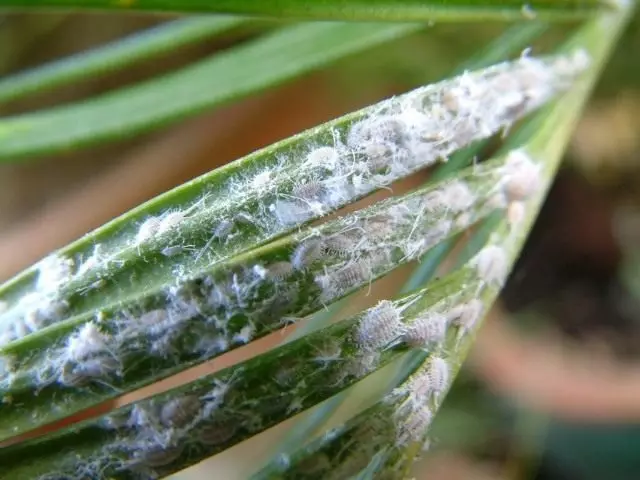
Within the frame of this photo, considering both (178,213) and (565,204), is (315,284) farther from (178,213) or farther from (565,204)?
(565,204)

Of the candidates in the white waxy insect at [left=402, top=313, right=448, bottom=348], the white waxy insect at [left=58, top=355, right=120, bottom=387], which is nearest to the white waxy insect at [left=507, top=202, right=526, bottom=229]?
the white waxy insect at [left=402, top=313, right=448, bottom=348]

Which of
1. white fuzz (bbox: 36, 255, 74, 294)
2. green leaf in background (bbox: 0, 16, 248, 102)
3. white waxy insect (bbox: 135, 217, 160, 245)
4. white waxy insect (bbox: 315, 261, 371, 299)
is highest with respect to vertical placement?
green leaf in background (bbox: 0, 16, 248, 102)

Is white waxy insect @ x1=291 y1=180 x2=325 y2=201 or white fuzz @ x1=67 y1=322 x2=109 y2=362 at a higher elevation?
→ white waxy insect @ x1=291 y1=180 x2=325 y2=201

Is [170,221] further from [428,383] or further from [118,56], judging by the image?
[118,56]

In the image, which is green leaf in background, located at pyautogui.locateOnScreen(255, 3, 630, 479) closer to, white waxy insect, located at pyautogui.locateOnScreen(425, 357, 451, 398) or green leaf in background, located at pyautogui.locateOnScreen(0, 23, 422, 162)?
white waxy insect, located at pyautogui.locateOnScreen(425, 357, 451, 398)

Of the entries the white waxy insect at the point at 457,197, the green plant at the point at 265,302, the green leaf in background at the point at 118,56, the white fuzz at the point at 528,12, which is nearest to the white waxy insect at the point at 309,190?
the green plant at the point at 265,302

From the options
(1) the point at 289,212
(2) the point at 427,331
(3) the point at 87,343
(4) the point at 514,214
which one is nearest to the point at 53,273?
(3) the point at 87,343

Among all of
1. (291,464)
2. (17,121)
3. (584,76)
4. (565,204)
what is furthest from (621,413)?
(17,121)
